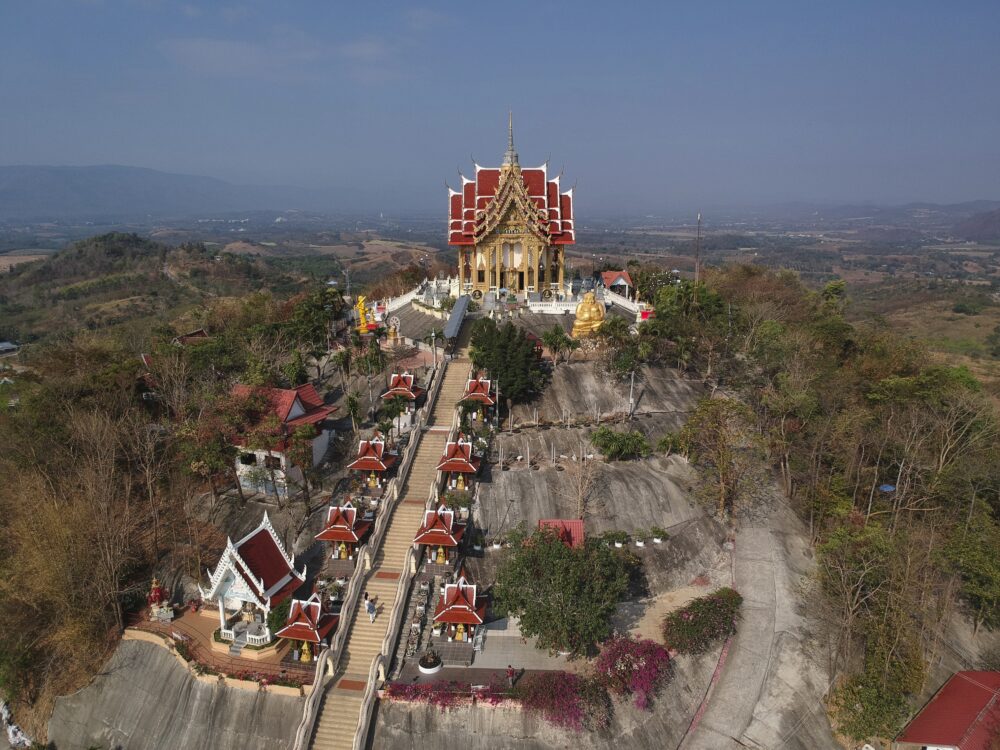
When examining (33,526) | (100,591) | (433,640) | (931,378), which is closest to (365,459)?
(433,640)

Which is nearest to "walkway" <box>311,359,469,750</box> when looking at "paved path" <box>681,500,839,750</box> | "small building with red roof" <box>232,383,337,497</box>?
"small building with red roof" <box>232,383,337,497</box>

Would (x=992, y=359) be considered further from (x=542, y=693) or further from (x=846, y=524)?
(x=542, y=693)

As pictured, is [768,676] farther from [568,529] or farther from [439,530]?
[439,530]

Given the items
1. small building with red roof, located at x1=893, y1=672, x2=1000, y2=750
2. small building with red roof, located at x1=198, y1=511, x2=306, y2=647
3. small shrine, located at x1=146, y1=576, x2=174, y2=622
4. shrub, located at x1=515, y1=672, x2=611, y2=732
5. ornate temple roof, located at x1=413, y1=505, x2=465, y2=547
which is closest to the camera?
small building with red roof, located at x1=893, y1=672, x2=1000, y2=750

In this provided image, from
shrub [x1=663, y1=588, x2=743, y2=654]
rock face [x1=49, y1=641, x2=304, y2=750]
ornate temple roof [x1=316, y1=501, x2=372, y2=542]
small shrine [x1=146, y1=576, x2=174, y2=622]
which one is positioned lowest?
rock face [x1=49, y1=641, x2=304, y2=750]

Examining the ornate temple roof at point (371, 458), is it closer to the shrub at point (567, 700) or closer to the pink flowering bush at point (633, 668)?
the shrub at point (567, 700)

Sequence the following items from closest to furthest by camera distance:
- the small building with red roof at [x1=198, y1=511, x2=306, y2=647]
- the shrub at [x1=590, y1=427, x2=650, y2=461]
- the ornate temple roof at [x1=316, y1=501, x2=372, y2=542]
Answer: the small building with red roof at [x1=198, y1=511, x2=306, y2=647], the ornate temple roof at [x1=316, y1=501, x2=372, y2=542], the shrub at [x1=590, y1=427, x2=650, y2=461]

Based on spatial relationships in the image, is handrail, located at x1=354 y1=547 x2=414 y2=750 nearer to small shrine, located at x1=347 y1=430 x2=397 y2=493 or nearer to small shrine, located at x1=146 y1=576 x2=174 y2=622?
small shrine, located at x1=347 y1=430 x2=397 y2=493

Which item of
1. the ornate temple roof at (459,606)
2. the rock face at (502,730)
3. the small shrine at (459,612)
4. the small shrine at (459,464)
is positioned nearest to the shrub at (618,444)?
the small shrine at (459,464)
